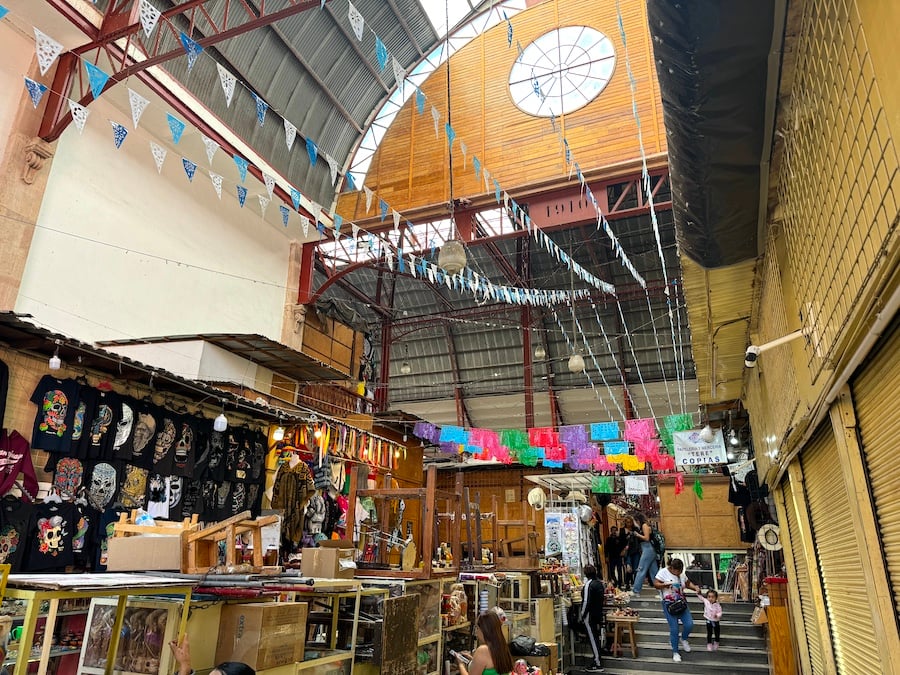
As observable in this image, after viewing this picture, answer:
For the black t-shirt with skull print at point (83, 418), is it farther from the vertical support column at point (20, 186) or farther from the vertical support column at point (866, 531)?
the vertical support column at point (866, 531)

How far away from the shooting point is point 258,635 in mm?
3773

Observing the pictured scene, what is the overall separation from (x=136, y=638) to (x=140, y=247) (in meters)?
8.19

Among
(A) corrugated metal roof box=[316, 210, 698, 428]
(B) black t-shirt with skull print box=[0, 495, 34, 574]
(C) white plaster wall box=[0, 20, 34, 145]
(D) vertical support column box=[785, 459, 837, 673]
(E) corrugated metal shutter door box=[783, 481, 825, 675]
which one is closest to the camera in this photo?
(D) vertical support column box=[785, 459, 837, 673]

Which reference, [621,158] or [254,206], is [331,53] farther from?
[621,158]

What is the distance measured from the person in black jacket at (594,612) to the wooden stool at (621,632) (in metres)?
0.31

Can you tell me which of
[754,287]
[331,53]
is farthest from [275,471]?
[331,53]

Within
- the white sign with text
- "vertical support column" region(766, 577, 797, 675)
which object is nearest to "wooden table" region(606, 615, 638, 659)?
"vertical support column" region(766, 577, 797, 675)

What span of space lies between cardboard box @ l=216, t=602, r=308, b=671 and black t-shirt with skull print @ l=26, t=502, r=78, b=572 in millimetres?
3316

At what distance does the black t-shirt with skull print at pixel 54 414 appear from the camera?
247 inches

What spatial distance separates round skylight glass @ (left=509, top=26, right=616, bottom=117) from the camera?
14.8 meters

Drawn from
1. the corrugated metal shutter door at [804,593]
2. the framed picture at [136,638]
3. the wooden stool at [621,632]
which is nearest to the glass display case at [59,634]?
the framed picture at [136,638]

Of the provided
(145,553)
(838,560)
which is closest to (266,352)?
(145,553)

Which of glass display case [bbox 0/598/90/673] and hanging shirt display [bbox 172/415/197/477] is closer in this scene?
glass display case [bbox 0/598/90/673]

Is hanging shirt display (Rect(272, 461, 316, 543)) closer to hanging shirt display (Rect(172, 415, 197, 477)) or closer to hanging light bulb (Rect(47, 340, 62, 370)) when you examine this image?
hanging shirt display (Rect(172, 415, 197, 477))
